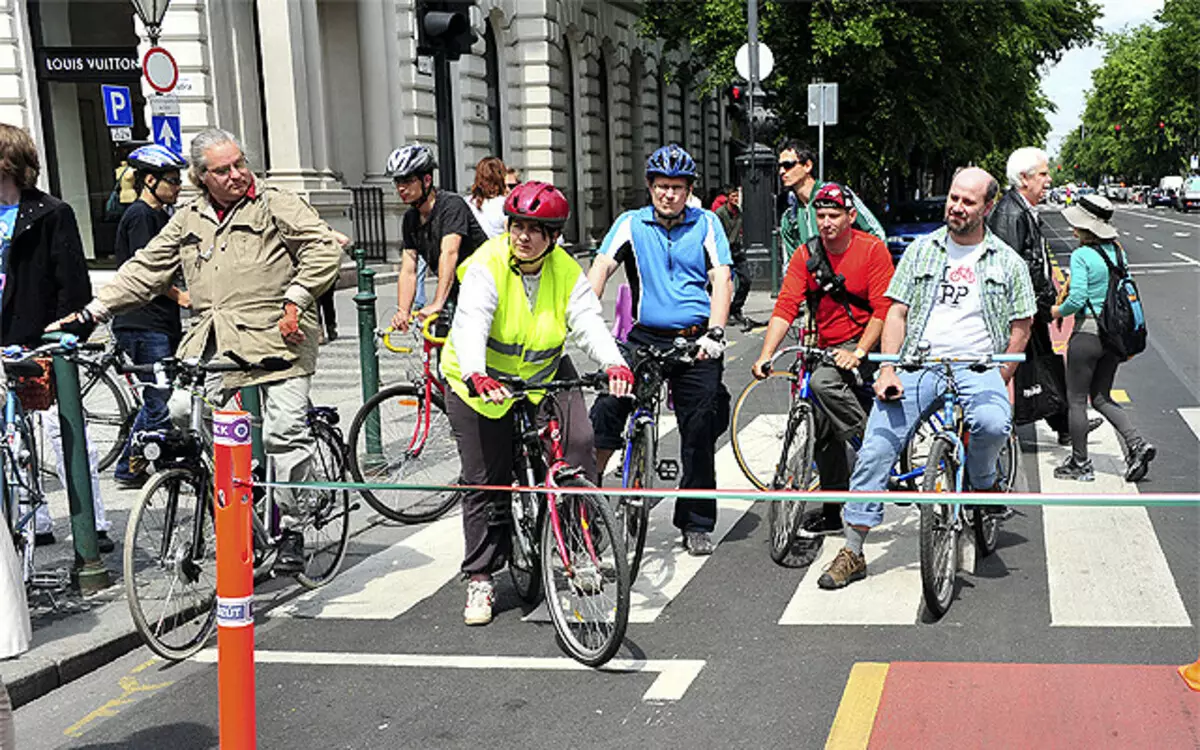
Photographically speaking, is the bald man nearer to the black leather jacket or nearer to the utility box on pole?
the black leather jacket

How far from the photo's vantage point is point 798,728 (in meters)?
4.17

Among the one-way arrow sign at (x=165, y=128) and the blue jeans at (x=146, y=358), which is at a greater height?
the one-way arrow sign at (x=165, y=128)

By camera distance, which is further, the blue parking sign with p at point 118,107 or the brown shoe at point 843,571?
the blue parking sign with p at point 118,107

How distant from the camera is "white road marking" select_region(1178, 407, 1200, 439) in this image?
9000 mm

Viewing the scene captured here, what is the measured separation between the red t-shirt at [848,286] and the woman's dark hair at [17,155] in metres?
3.55

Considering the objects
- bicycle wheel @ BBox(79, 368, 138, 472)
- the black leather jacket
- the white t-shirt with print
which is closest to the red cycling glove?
the white t-shirt with print

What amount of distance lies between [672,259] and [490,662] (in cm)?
234

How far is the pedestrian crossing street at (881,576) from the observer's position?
208 inches

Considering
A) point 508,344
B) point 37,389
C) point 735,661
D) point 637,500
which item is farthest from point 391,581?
point 735,661

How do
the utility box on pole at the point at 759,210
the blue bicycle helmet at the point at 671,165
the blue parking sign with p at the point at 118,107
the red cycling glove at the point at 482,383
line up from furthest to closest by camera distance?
the utility box on pole at the point at 759,210
the blue parking sign with p at the point at 118,107
the blue bicycle helmet at the point at 671,165
the red cycling glove at the point at 482,383

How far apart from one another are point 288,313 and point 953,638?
10.3 feet

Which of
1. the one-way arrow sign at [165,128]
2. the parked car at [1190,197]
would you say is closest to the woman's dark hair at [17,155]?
the one-way arrow sign at [165,128]

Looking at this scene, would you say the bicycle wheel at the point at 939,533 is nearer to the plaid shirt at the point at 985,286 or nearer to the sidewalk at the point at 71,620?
the plaid shirt at the point at 985,286

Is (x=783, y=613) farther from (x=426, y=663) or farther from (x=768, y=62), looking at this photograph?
(x=768, y=62)
